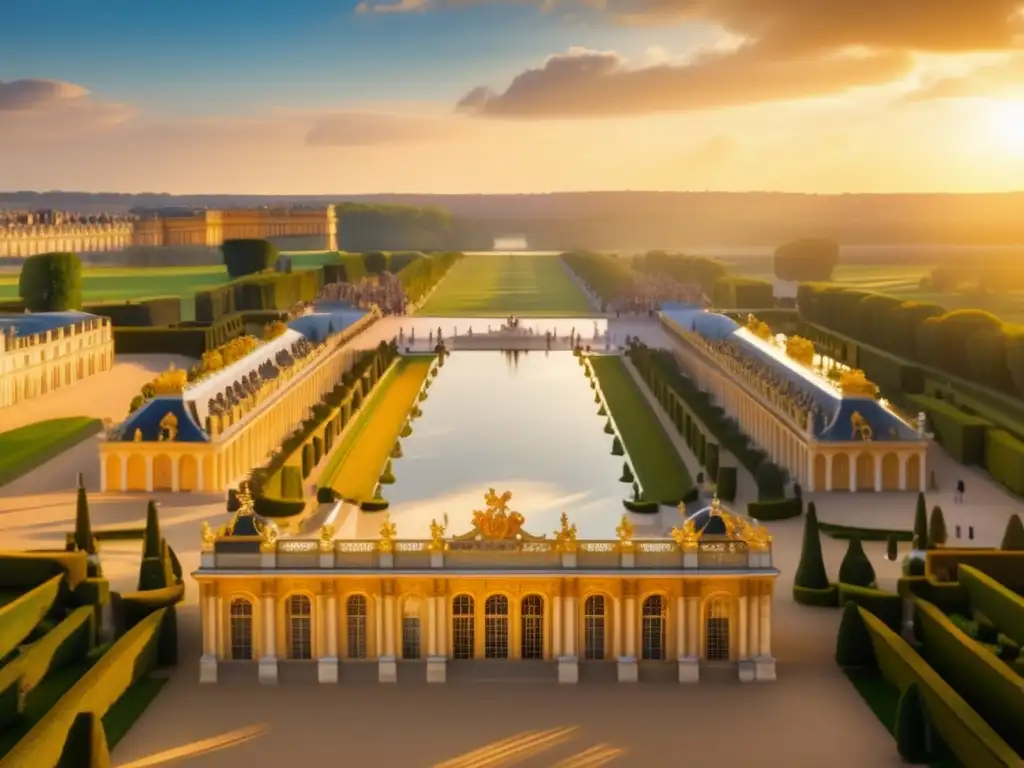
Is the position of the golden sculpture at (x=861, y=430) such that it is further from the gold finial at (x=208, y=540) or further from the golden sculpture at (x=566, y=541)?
the gold finial at (x=208, y=540)

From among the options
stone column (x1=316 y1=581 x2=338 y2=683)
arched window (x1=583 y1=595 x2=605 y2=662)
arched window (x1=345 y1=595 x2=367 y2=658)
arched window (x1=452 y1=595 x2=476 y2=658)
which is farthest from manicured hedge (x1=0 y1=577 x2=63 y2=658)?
arched window (x1=583 y1=595 x2=605 y2=662)

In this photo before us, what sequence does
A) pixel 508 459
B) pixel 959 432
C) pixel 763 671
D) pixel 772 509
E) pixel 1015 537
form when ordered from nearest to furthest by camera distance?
pixel 763 671, pixel 1015 537, pixel 772 509, pixel 959 432, pixel 508 459

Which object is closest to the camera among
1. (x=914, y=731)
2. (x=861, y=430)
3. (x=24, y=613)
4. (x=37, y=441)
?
(x=914, y=731)

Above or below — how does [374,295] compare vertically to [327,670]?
above

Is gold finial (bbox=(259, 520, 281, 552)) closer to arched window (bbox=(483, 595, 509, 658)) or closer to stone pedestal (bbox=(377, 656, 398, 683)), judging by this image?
stone pedestal (bbox=(377, 656, 398, 683))

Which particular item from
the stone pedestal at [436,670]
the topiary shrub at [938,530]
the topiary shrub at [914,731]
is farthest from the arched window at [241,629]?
the topiary shrub at [938,530]

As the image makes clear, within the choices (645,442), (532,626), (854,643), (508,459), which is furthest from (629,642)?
(645,442)

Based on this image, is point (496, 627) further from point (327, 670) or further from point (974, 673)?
point (974, 673)
